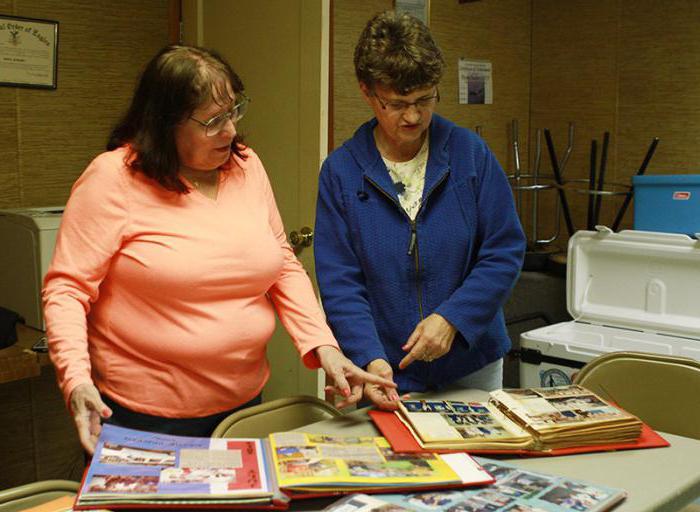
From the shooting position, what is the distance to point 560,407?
1446mm

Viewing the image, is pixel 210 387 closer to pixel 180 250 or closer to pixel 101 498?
pixel 180 250

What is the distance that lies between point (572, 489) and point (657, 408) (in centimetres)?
81

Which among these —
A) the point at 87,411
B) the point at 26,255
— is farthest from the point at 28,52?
the point at 87,411

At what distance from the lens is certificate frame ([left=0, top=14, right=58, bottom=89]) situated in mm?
2805

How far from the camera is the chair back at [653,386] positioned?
1.83 m

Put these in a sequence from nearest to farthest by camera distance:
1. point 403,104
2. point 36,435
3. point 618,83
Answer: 1. point 403,104
2. point 36,435
3. point 618,83

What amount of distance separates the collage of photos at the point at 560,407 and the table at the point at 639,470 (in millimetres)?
71

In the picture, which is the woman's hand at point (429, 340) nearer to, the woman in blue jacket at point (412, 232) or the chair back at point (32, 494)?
the woman in blue jacket at point (412, 232)

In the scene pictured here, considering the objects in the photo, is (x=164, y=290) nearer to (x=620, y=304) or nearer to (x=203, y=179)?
(x=203, y=179)

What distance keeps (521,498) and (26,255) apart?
198cm

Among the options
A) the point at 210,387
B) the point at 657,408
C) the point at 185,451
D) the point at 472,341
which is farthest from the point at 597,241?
the point at 185,451

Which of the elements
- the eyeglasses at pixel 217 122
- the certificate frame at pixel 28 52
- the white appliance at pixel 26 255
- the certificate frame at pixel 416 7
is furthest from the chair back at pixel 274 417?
the certificate frame at pixel 416 7

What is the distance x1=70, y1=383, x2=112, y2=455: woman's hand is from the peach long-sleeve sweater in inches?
5.9

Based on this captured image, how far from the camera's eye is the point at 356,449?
130cm
